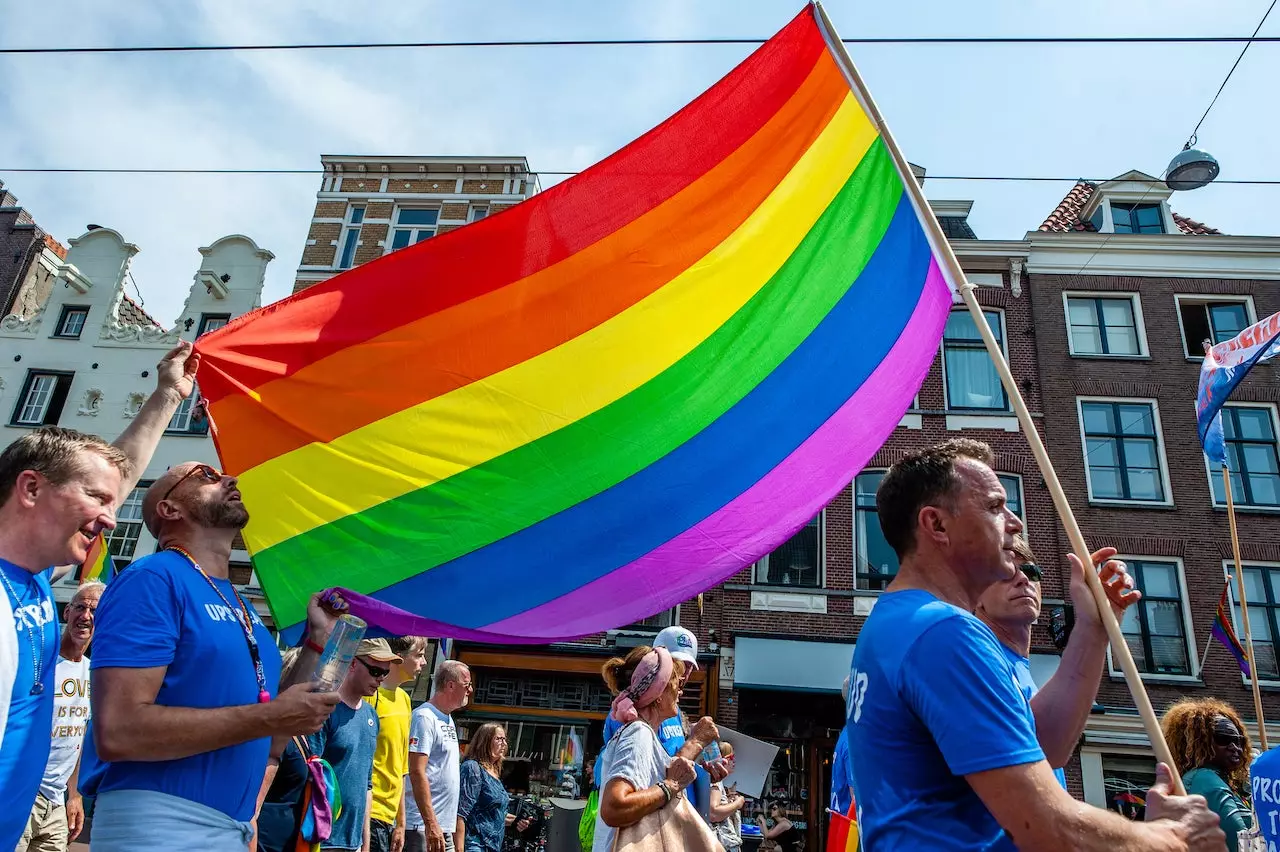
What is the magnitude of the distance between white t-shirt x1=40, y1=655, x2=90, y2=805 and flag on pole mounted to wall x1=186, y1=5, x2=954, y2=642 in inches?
97.5

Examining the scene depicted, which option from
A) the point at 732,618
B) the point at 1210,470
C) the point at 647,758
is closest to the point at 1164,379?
the point at 1210,470

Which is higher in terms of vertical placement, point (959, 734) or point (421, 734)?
point (421, 734)

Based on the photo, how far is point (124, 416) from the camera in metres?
21.2

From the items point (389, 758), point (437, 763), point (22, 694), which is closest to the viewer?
point (22, 694)

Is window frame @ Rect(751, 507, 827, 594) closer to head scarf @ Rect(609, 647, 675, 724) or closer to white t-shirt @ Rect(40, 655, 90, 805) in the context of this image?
white t-shirt @ Rect(40, 655, 90, 805)

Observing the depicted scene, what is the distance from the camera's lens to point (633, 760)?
3646mm

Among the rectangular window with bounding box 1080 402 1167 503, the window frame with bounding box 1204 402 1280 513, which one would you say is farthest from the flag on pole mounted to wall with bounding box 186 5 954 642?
the window frame with bounding box 1204 402 1280 513

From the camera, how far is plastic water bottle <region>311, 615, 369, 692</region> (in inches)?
101

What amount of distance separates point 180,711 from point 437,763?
3702 millimetres

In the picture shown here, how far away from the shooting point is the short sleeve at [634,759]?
360 cm

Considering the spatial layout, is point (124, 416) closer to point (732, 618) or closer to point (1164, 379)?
point (732, 618)

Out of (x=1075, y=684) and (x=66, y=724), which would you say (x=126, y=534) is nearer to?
(x=66, y=724)

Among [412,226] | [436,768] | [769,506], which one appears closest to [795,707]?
[436,768]

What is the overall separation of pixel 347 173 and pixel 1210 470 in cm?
2031
